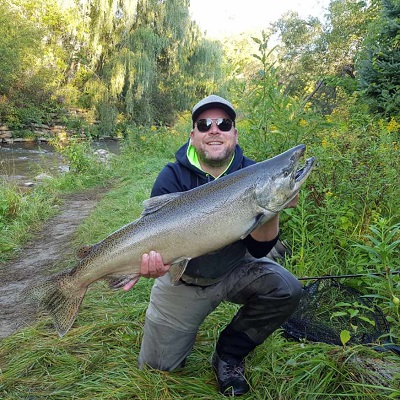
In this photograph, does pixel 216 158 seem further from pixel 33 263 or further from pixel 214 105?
pixel 33 263

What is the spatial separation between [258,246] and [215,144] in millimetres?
767

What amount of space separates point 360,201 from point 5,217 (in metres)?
5.70

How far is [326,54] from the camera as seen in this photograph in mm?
22484

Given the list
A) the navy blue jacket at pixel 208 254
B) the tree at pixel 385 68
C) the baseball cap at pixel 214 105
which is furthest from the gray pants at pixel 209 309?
the tree at pixel 385 68

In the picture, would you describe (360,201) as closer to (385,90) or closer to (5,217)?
(385,90)

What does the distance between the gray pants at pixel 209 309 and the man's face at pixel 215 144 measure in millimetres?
733

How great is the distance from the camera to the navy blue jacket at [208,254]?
2.48 metres

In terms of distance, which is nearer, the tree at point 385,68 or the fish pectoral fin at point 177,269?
the fish pectoral fin at point 177,269

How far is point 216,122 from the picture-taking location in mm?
2686

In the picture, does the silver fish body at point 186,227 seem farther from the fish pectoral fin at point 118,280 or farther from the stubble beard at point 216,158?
the stubble beard at point 216,158

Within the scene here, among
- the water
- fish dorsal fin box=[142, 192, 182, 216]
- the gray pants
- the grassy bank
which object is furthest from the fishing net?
the water

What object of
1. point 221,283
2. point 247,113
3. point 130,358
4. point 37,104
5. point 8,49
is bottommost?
point 130,358

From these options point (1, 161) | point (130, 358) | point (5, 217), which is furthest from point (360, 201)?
point (1, 161)

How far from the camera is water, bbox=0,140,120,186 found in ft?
41.0
